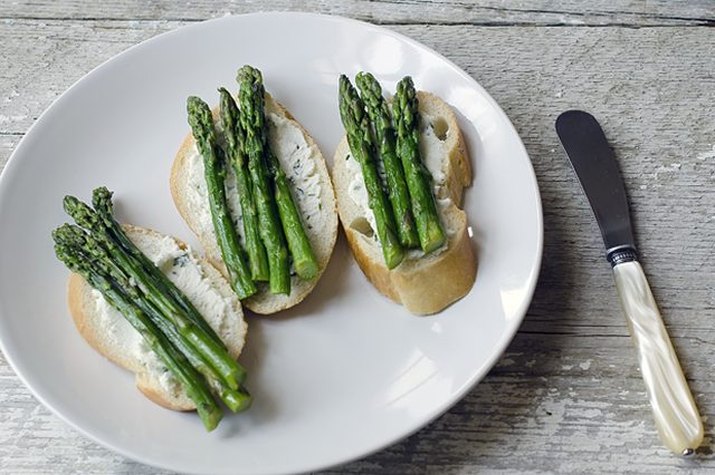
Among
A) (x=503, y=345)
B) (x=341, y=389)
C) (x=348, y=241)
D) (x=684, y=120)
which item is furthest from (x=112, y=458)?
(x=684, y=120)

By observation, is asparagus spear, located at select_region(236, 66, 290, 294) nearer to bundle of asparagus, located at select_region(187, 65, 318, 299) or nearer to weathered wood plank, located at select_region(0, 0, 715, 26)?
bundle of asparagus, located at select_region(187, 65, 318, 299)

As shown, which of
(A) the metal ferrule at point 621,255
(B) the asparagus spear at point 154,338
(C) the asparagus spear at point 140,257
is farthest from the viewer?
(A) the metal ferrule at point 621,255

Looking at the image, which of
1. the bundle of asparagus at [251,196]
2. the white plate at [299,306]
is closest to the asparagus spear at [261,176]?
the bundle of asparagus at [251,196]

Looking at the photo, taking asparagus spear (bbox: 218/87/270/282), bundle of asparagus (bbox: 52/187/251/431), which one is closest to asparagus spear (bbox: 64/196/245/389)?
bundle of asparagus (bbox: 52/187/251/431)

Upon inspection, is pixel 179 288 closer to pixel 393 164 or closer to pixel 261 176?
pixel 261 176

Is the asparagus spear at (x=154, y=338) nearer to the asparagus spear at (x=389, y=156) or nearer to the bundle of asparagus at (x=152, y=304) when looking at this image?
the bundle of asparagus at (x=152, y=304)

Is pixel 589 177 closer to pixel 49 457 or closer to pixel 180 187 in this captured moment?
pixel 180 187
